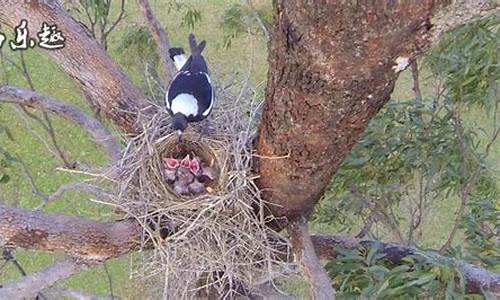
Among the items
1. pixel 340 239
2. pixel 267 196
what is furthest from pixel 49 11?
pixel 340 239

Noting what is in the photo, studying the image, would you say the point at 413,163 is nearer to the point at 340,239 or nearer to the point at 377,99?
the point at 340,239

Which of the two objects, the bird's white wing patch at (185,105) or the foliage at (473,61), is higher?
the foliage at (473,61)

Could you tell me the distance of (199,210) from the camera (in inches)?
38.2

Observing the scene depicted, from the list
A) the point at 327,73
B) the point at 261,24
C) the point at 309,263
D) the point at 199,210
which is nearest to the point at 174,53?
the point at 261,24

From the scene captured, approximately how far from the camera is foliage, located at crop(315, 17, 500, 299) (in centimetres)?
93

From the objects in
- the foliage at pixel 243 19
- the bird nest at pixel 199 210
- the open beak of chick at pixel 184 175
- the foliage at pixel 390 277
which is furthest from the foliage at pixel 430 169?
the foliage at pixel 243 19

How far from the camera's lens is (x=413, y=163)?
1.29m

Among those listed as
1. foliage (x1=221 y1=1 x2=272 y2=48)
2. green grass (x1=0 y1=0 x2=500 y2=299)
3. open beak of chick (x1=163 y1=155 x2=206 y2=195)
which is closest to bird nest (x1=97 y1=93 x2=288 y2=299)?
open beak of chick (x1=163 y1=155 x2=206 y2=195)

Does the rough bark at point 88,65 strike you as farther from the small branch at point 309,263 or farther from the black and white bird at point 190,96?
the small branch at point 309,263

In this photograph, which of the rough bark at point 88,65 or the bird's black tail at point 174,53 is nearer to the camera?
the rough bark at point 88,65

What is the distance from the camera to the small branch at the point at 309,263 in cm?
88

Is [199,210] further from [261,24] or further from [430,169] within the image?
[261,24]

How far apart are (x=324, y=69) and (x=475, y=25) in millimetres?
565

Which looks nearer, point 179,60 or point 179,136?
point 179,136
